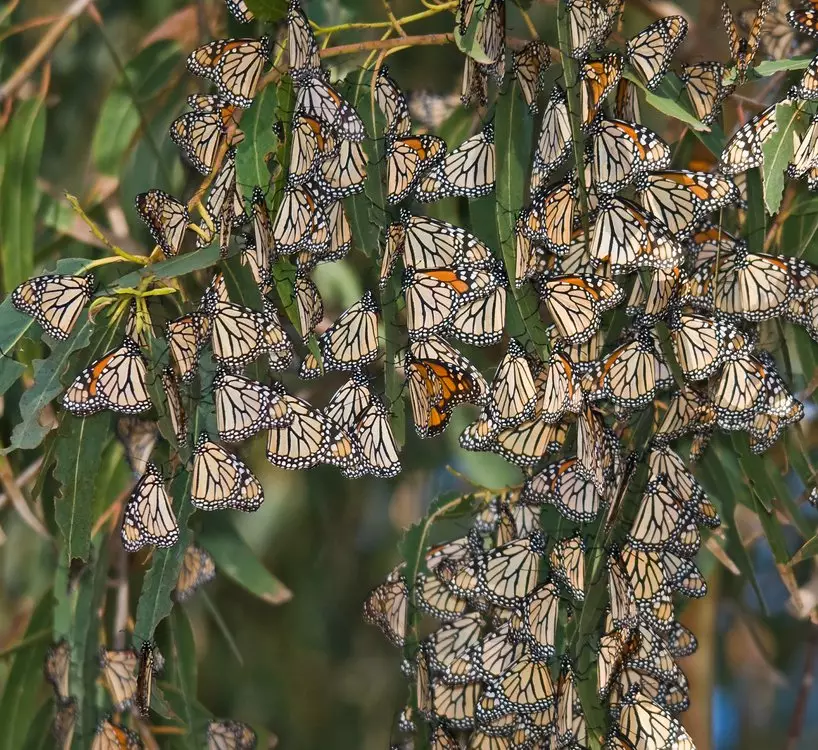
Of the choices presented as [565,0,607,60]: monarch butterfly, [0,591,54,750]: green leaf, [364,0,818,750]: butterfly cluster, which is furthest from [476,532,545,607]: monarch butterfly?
[0,591,54,750]: green leaf

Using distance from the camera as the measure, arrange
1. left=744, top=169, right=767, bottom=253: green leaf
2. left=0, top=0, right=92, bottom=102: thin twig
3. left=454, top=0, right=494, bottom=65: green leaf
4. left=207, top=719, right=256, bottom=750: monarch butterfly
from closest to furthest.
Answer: left=454, top=0, right=494, bottom=65: green leaf < left=744, top=169, right=767, bottom=253: green leaf < left=207, top=719, right=256, bottom=750: monarch butterfly < left=0, top=0, right=92, bottom=102: thin twig

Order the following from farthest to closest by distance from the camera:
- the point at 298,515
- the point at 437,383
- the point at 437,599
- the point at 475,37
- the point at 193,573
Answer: the point at 298,515 < the point at 193,573 < the point at 437,599 < the point at 437,383 < the point at 475,37

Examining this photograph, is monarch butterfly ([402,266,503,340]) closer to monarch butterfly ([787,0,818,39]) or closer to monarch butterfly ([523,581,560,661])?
monarch butterfly ([523,581,560,661])

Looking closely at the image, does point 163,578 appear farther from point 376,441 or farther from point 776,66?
point 776,66

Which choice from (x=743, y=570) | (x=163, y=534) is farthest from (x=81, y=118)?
(x=743, y=570)

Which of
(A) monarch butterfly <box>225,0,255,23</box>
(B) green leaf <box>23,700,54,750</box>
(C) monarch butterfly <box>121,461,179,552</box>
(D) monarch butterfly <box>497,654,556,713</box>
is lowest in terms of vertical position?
Answer: (D) monarch butterfly <box>497,654,556,713</box>

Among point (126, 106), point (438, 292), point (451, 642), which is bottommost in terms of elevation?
point (451, 642)

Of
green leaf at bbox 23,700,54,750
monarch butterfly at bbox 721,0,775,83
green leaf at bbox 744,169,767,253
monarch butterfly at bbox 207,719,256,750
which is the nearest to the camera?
monarch butterfly at bbox 721,0,775,83

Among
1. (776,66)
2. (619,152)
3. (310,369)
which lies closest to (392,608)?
(310,369)
